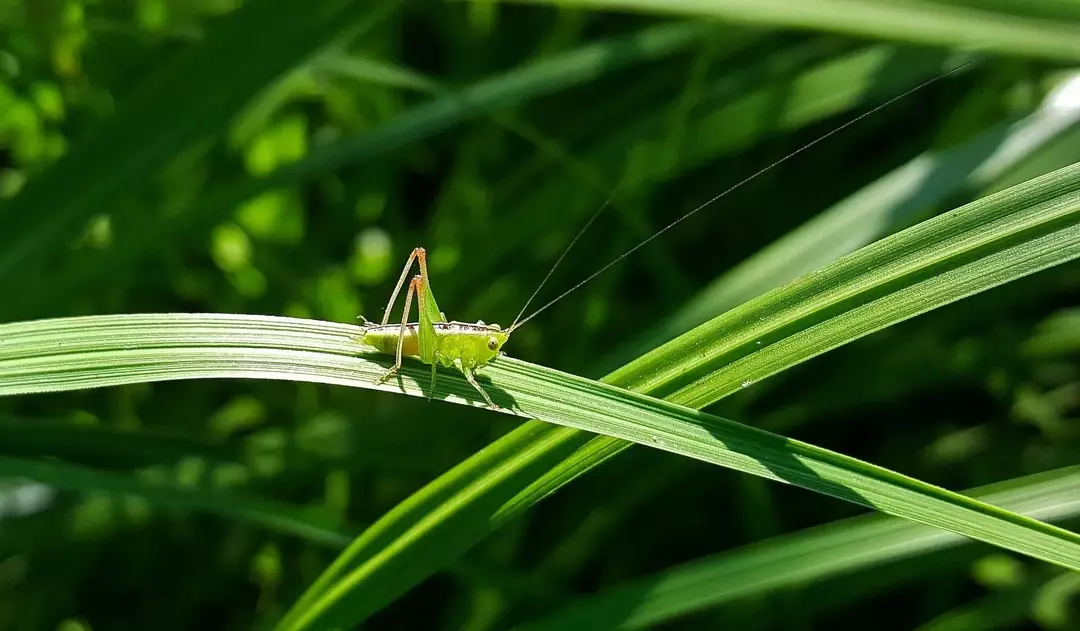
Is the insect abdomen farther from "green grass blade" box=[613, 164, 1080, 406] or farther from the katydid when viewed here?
"green grass blade" box=[613, 164, 1080, 406]

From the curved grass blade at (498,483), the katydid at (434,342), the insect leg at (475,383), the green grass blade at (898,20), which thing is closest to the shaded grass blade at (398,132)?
the green grass blade at (898,20)

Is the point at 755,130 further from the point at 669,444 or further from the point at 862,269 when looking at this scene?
the point at 669,444

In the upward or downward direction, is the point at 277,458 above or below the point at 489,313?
below

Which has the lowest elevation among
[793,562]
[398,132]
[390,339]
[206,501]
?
[793,562]

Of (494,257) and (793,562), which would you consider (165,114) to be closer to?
(494,257)

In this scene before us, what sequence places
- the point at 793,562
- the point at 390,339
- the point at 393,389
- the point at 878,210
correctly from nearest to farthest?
the point at 393,389 < the point at 390,339 < the point at 793,562 < the point at 878,210

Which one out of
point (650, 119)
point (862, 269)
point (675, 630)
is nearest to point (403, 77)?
point (650, 119)

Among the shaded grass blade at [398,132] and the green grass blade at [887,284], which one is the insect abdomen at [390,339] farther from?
the shaded grass blade at [398,132]

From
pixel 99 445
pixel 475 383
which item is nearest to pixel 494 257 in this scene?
pixel 475 383
